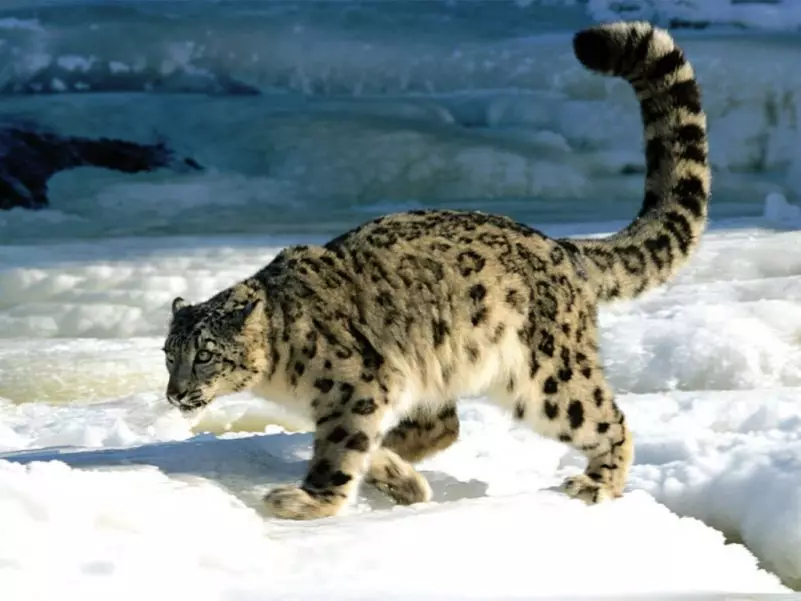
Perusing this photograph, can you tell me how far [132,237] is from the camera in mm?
9234

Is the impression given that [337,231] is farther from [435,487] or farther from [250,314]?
[250,314]

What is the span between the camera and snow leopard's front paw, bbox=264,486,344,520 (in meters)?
3.33

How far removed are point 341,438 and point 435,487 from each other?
410mm

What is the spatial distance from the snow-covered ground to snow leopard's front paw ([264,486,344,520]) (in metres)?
0.05

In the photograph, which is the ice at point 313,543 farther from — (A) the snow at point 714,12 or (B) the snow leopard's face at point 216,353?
(A) the snow at point 714,12

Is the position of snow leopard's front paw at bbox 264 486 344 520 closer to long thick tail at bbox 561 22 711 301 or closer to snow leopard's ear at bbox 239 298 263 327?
snow leopard's ear at bbox 239 298 263 327

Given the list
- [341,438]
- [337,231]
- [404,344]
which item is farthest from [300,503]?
[337,231]

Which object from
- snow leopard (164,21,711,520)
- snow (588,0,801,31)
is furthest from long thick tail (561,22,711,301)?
snow (588,0,801,31)

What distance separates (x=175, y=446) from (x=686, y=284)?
3830 mm

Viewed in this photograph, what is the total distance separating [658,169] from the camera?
4152 millimetres

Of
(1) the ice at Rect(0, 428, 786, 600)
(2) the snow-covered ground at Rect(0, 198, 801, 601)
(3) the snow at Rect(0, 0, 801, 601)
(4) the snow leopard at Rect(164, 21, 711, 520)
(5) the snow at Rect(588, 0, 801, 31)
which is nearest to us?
(1) the ice at Rect(0, 428, 786, 600)

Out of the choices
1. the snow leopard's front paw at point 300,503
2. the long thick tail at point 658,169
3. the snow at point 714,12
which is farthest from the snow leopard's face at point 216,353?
the snow at point 714,12

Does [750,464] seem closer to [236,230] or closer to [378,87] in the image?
[236,230]

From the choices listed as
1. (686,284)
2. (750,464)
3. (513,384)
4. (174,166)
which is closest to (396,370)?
(513,384)
